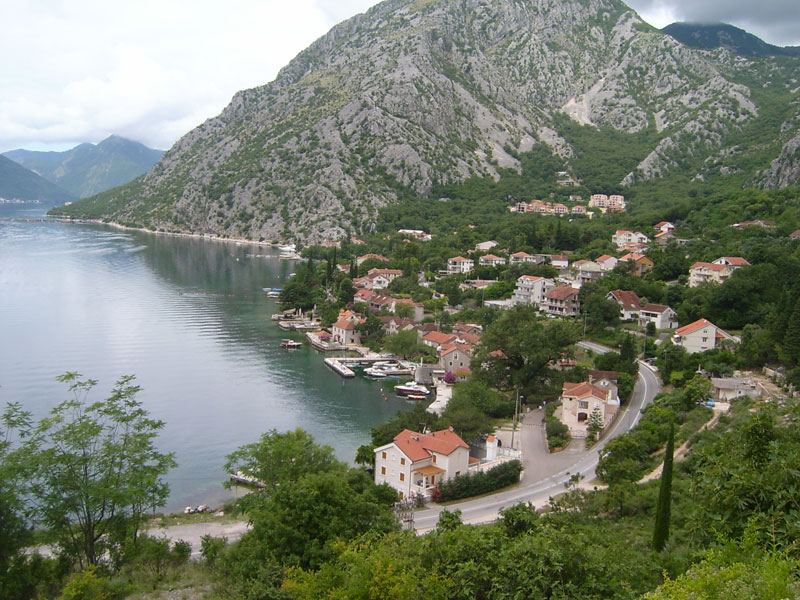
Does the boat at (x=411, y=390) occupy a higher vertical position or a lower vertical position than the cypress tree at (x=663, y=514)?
lower

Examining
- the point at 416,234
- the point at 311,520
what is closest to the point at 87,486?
the point at 311,520

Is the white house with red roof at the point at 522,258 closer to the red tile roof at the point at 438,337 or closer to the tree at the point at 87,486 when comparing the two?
the red tile roof at the point at 438,337

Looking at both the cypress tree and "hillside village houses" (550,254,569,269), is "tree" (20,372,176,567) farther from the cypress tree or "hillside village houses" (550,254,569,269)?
"hillside village houses" (550,254,569,269)

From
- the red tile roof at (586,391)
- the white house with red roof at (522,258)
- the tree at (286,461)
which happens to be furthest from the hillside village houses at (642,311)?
the tree at (286,461)

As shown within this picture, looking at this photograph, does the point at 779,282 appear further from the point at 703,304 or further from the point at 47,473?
the point at 47,473

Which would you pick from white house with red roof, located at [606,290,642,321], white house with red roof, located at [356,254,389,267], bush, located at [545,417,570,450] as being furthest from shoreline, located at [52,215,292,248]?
bush, located at [545,417,570,450]

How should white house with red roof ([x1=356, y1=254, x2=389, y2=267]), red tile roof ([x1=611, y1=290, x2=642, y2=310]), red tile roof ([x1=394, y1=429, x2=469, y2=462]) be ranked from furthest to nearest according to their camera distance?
white house with red roof ([x1=356, y1=254, x2=389, y2=267])
red tile roof ([x1=611, y1=290, x2=642, y2=310])
red tile roof ([x1=394, y1=429, x2=469, y2=462])
